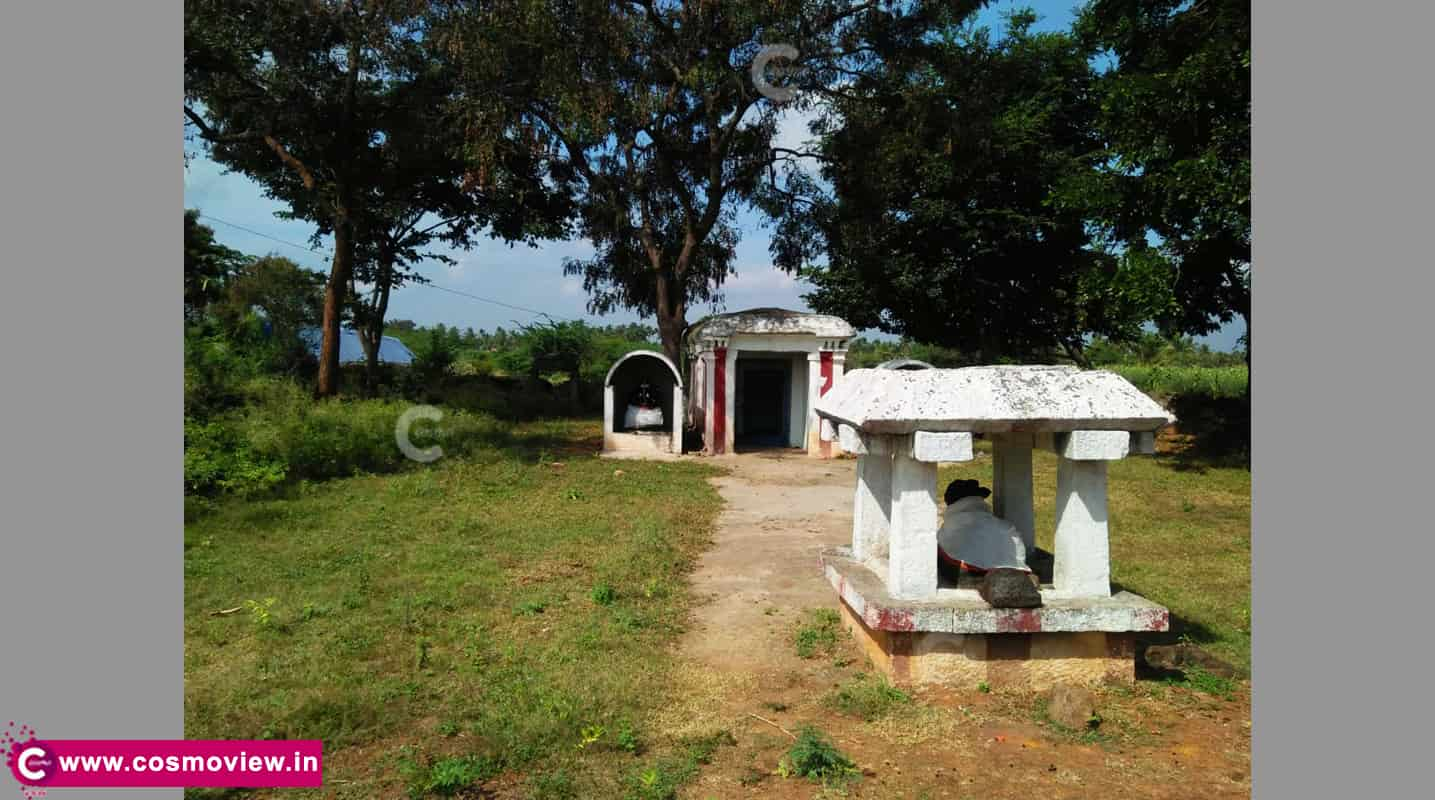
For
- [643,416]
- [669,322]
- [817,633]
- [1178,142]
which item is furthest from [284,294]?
[817,633]

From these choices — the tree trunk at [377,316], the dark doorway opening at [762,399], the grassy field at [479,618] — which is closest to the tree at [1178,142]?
the grassy field at [479,618]

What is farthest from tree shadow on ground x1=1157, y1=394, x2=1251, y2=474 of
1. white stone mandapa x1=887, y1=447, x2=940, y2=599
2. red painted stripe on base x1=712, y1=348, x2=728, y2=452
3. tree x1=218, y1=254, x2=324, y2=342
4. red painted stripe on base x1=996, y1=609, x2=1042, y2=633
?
tree x1=218, y1=254, x2=324, y2=342

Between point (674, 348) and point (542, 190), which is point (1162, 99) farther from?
point (542, 190)

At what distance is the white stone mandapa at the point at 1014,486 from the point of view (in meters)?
5.48

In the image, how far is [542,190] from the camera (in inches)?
880

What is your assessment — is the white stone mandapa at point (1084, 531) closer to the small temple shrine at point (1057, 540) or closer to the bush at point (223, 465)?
the small temple shrine at point (1057, 540)

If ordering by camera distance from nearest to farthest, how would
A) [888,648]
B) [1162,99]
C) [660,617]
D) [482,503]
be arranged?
1. [888,648]
2. [660,617]
3. [482,503]
4. [1162,99]

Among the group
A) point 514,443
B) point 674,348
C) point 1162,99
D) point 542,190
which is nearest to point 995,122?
point 1162,99

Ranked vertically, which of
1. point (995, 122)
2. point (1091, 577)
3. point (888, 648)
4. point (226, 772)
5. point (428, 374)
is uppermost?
point (995, 122)

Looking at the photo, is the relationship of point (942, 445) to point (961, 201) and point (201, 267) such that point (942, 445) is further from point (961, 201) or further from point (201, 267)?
point (201, 267)

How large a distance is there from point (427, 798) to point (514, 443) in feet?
43.9

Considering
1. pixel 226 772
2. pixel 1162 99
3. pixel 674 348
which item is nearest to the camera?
pixel 226 772

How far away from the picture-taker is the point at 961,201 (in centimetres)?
2131

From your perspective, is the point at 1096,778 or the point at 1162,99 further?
the point at 1162,99
